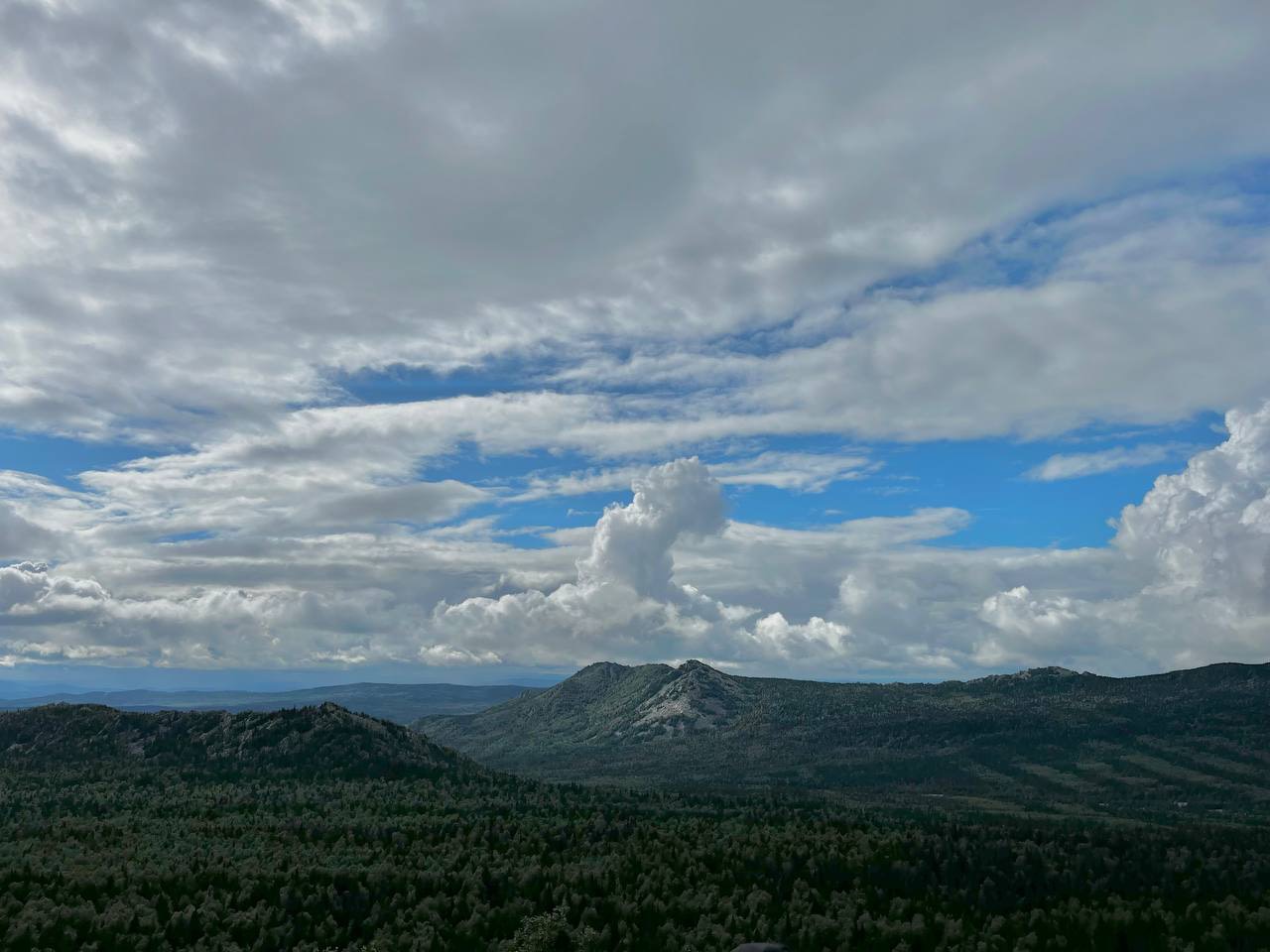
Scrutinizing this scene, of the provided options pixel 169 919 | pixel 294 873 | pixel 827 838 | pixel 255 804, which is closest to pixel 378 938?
pixel 169 919

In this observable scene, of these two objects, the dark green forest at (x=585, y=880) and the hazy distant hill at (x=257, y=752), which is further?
the hazy distant hill at (x=257, y=752)

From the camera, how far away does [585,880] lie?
77562mm

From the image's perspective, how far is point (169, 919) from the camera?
64250 millimetres

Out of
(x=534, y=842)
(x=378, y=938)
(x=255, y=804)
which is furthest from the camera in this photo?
(x=255, y=804)

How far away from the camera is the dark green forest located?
62.7m

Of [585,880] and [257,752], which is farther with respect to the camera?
[257,752]

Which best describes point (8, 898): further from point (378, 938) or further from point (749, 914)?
point (749, 914)

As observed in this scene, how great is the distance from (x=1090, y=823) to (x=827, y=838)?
250ft

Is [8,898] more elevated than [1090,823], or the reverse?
[8,898]

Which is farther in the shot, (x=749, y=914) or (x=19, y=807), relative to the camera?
(x=19, y=807)

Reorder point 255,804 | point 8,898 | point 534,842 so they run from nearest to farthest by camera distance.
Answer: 1. point 8,898
2. point 534,842
3. point 255,804

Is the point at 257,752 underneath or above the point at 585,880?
underneath

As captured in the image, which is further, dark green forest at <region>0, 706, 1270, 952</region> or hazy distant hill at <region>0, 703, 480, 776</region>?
hazy distant hill at <region>0, 703, 480, 776</region>

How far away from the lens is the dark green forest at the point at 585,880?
206 feet
